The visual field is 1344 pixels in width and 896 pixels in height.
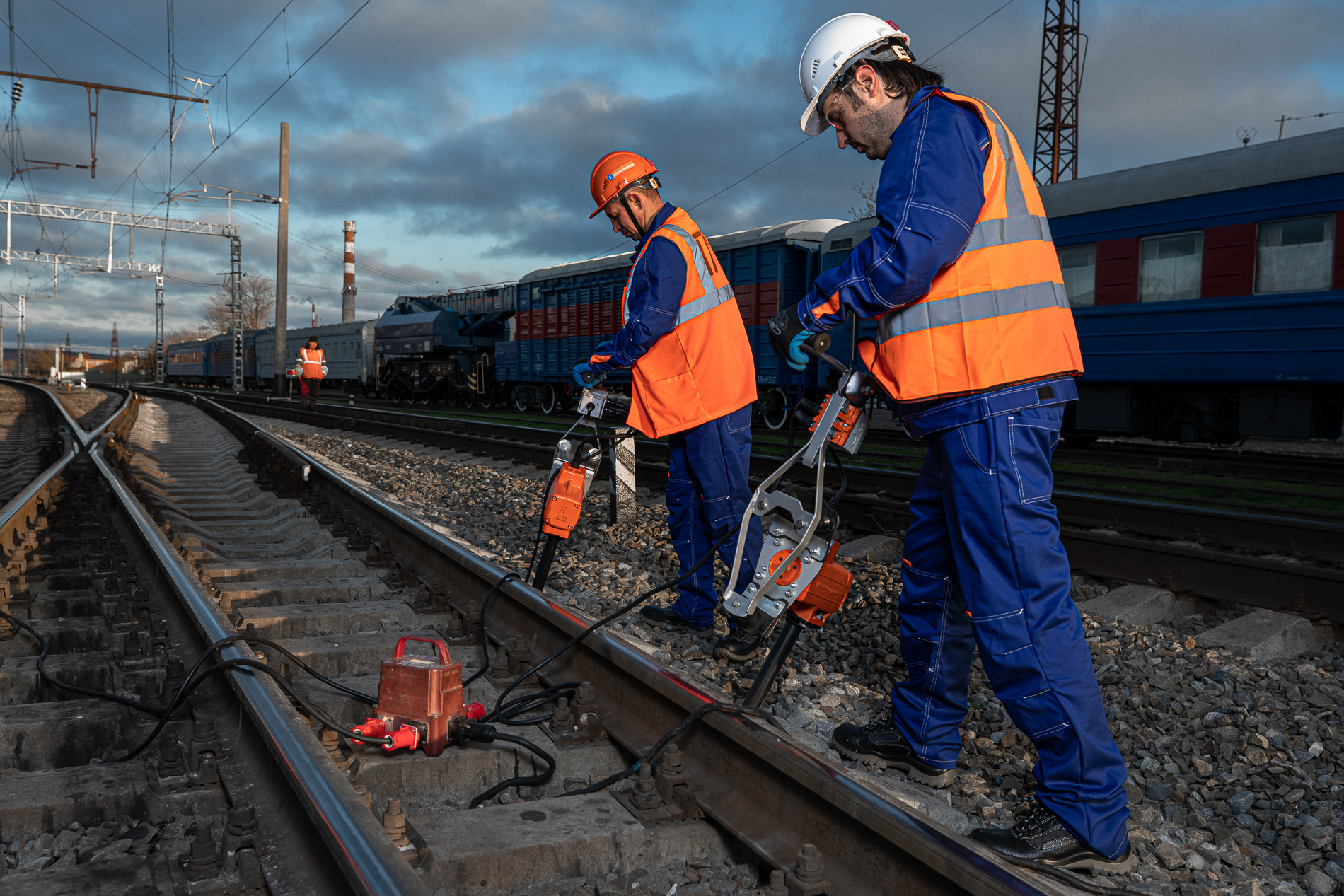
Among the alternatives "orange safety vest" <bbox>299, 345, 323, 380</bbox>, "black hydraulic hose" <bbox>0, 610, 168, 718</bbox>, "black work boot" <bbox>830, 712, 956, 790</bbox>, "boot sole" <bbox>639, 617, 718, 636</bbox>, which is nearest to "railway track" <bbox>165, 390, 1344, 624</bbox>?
"boot sole" <bbox>639, 617, 718, 636</bbox>

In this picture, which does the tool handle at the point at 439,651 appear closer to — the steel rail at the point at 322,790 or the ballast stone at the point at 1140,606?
the steel rail at the point at 322,790

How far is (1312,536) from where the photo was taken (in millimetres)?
5148

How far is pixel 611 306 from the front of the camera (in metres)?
19.7

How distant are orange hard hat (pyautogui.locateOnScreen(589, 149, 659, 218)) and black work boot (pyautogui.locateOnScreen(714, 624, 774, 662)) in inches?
74.6

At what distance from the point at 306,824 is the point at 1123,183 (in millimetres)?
11142

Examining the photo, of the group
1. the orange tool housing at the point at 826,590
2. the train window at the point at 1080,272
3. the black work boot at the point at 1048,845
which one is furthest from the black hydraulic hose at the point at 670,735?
the train window at the point at 1080,272

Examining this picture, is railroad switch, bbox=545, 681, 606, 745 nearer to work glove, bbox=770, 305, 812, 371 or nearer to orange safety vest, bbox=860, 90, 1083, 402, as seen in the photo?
work glove, bbox=770, 305, 812, 371

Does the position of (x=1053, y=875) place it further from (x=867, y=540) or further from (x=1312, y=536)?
(x=1312, y=536)

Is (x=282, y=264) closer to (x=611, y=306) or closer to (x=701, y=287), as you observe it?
(x=611, y=306)

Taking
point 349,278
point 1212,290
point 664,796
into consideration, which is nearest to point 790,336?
point 664,796

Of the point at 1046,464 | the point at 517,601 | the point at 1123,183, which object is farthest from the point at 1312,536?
the point at 1123,183

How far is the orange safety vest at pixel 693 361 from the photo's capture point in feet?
12.5

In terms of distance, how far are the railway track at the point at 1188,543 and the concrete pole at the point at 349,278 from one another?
55.2 metres

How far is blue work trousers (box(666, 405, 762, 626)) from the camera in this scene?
3.84 m
